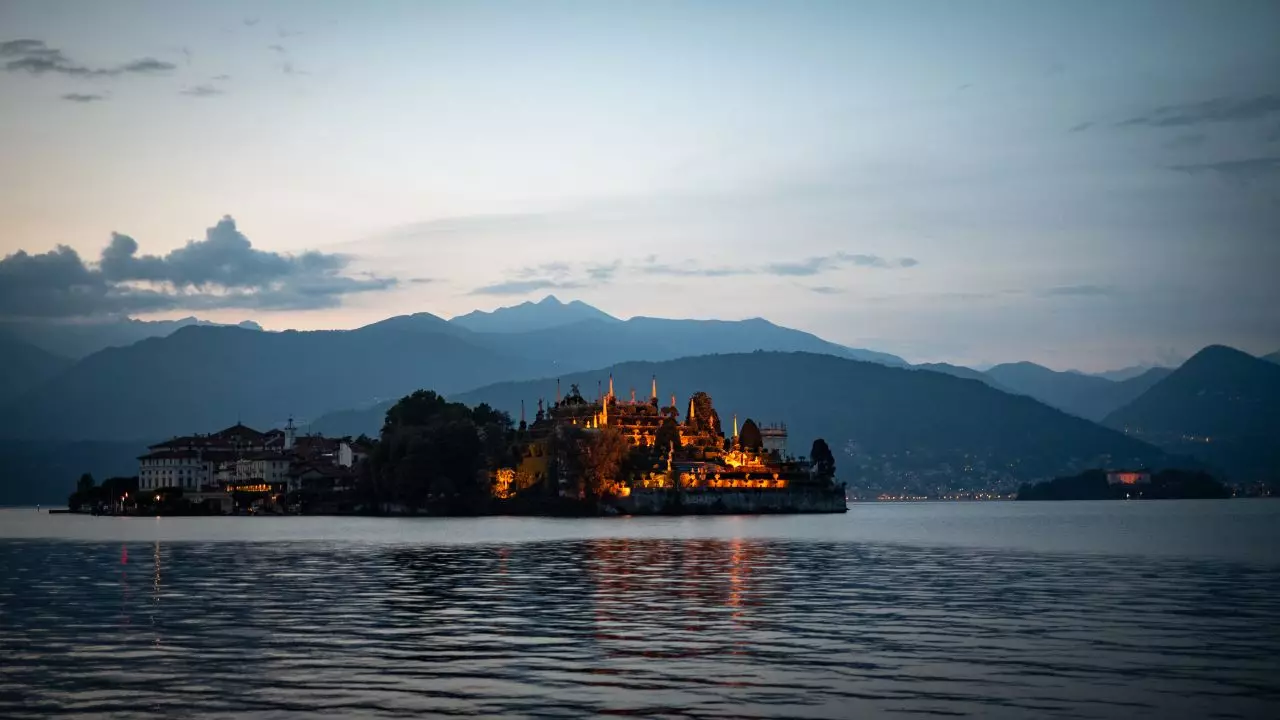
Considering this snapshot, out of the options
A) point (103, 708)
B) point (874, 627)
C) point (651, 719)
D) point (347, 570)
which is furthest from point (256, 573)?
point (651, 719)

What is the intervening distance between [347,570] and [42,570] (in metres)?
20.3

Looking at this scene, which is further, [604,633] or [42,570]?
[42,570]

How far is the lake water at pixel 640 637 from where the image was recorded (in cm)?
3684

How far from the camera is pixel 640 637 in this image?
167ft

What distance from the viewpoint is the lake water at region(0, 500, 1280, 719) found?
36.8 meters

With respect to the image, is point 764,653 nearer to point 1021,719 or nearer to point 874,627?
point 874,627

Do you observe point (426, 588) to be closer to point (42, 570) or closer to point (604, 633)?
point (604, 633)

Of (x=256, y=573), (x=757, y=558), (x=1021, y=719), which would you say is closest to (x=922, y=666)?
(x=1021, y=719)

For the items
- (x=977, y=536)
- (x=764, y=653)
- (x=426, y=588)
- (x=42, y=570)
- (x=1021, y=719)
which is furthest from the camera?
(x=977, y=536)

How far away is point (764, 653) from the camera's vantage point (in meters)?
46.4

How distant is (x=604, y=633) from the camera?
171ft

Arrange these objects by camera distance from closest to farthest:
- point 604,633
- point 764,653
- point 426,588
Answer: point 764,653 < point 604,633 < point 426,588

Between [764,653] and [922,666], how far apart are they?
5.78 meters

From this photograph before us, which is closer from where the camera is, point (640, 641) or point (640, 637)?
point (640, 641)
